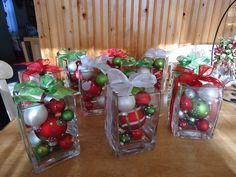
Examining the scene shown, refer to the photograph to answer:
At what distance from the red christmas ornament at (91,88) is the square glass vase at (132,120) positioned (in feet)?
0.50

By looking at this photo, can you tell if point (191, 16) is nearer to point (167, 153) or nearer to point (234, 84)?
point (234, 84)

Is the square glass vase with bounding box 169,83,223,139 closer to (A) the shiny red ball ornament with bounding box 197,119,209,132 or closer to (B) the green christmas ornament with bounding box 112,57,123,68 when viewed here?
(A) the shiny red ball ornament with bounding box 197,119,209,132

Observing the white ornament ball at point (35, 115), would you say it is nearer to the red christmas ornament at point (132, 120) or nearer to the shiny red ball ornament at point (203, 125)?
the red christmas ornament at point (132, 120)

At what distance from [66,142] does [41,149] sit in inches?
2.5

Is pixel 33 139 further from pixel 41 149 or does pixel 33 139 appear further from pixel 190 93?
pixel 190 93

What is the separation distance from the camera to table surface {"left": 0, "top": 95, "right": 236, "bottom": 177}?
49 cm

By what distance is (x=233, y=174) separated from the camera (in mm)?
489

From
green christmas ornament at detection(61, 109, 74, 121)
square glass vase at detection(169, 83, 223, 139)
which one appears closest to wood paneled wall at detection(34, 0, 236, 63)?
square glass vase at detection(169, 83, 223, 139)

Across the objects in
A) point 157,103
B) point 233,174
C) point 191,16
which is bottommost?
point 233,174

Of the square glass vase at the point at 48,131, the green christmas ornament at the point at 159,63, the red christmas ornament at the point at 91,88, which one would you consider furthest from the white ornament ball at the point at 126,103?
the green christmas ornament at the point at 159,63

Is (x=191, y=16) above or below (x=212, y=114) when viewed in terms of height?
above

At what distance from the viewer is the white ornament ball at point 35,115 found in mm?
454

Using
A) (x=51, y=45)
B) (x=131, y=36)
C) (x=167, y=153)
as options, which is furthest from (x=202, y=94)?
(x=51, y=45)

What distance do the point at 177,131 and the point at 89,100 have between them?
34 centimetres
